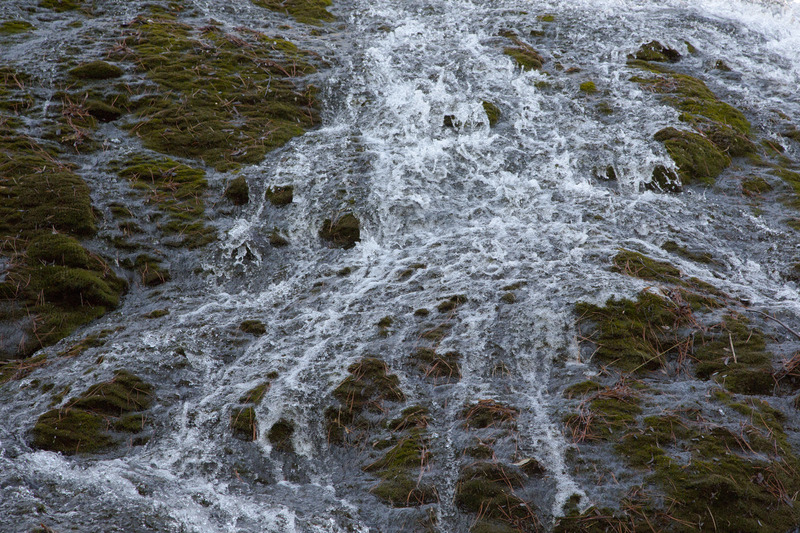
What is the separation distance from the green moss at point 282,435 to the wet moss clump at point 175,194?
337cm

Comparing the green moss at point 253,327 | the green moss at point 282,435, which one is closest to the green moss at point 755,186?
the green moss at point 253,327

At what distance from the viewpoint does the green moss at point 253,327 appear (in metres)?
6.47

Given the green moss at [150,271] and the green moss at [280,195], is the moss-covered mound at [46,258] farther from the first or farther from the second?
the green moss at [280,195]

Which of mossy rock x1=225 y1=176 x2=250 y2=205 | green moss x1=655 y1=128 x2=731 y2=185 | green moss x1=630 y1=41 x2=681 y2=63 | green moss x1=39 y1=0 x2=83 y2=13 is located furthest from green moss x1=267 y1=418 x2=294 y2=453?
green moss x1=39 y1=0 x2=83 y2=13

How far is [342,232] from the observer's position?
7.90 meters

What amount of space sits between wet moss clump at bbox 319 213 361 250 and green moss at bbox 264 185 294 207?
2.57 feet

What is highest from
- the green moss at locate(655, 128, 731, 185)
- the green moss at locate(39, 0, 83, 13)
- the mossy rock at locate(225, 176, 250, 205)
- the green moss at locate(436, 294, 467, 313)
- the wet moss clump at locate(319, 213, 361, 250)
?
the green moss at locate(39, 0, 83, 13)

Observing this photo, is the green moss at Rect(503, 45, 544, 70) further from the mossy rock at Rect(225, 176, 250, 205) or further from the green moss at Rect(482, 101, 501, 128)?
the mossy rock at Rect(225, 176, 250, 205)

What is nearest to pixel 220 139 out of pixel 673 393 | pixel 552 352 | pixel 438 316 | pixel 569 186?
pixel 438 316

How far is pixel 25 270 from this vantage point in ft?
21.7

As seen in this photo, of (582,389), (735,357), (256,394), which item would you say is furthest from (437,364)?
(735,357)

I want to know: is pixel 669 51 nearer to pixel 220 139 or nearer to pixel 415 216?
pixel 415 216

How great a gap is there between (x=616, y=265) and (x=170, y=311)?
5.71m

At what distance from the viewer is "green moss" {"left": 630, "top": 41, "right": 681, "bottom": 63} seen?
1160 cm
